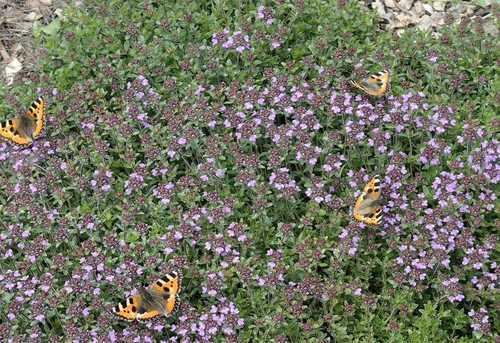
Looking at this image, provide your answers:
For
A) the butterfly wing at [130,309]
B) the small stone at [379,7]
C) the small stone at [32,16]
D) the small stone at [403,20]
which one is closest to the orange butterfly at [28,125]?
the butterfly wing at [130,309]

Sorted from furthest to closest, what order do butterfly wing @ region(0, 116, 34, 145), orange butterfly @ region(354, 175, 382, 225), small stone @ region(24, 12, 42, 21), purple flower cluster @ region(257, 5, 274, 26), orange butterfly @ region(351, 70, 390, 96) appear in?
small stone @ region(24, 12, 42, 21), purple flower cluster @ region(257, 5, 274, 26), orange butterfly @ region(351, 70, 390, 96), butterfly wing @ region(0, 116, 34, 145), orange butterfly @ region(354, 175, 382, 225)

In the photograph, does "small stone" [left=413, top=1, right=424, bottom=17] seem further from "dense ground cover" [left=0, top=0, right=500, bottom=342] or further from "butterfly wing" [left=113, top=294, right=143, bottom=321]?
"butterfly wing" [left=113, top=294, right=143, bottom=321]

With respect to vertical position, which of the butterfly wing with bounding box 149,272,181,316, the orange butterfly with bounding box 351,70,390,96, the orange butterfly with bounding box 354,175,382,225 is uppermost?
the orange butterfly with bounding box 351,70,390,96

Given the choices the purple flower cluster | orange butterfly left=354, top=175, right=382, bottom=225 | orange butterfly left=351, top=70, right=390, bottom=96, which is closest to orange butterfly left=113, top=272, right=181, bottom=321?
orange butterfly left=354, top=175, right=382, bottom=225

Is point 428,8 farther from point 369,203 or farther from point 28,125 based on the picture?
point 28,125

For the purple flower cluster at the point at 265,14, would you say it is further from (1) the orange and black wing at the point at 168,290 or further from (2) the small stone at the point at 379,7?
(1) the orange and black wing at the point at 168,290

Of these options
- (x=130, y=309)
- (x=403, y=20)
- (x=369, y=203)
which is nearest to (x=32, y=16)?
(x=403, y=20)
